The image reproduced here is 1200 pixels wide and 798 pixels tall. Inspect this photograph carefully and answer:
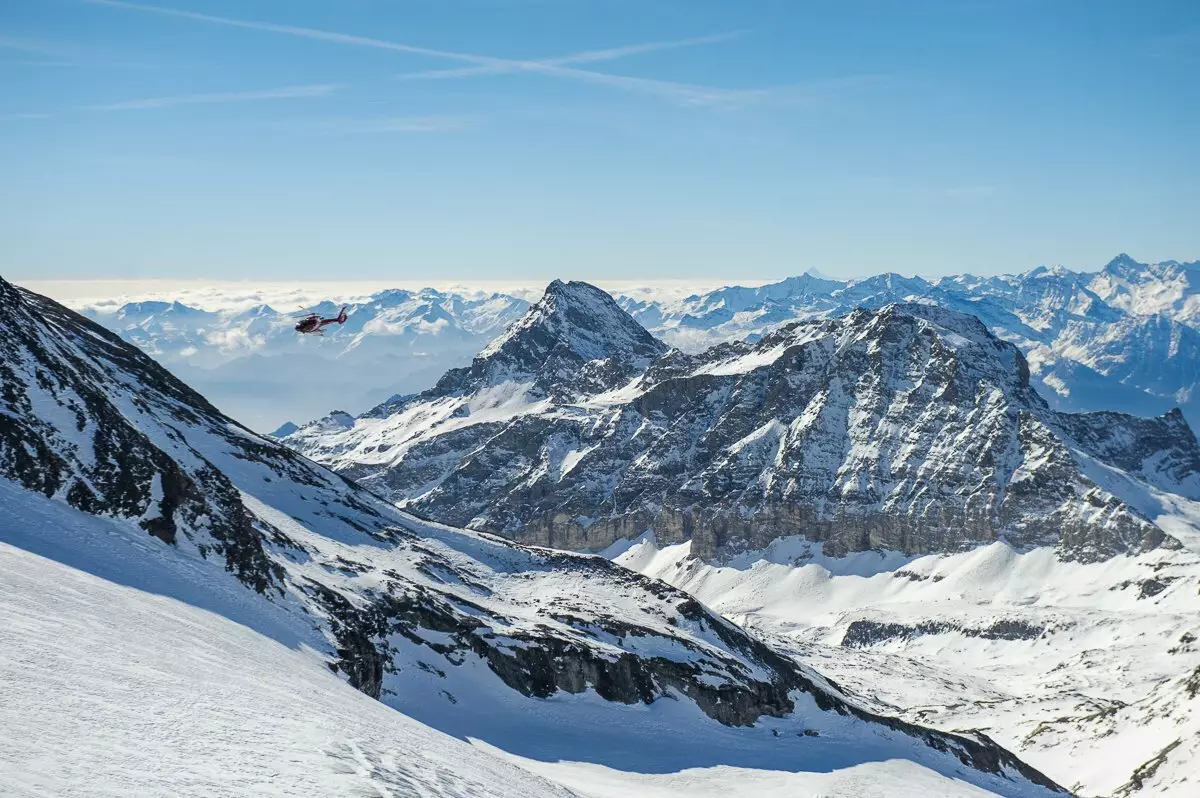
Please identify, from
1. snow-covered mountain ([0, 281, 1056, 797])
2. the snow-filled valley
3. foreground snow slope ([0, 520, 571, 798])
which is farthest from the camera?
the snow-filled valley

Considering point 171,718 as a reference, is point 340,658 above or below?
below

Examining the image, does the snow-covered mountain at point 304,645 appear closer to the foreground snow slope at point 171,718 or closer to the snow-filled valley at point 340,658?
the foreground snow slope at point 171,718

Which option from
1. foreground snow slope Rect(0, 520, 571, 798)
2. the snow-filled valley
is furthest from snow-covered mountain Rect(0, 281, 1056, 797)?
the snow-filled valley

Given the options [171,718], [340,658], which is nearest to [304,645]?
[340,658]

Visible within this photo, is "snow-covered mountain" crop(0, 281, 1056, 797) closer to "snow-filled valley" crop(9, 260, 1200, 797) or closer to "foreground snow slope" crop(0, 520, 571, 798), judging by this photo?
"foreground snow slope" crop(0, 520, 571, 798)

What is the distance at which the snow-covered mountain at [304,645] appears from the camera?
152ft

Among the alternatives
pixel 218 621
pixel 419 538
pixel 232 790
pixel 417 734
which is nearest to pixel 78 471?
pixel 218 621

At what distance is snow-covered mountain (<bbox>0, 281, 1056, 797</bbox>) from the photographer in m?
46.4

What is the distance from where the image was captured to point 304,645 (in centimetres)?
9281

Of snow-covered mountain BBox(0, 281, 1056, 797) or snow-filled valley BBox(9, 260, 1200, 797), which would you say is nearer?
snow-covered mountain BBox(0, 281, 1056, 797)

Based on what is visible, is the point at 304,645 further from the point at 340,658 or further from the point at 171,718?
the point at 171,718

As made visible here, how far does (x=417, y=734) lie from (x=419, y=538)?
108m

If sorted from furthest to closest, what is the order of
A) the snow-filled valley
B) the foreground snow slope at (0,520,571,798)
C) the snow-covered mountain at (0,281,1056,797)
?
the snow-filled valley, the snow-covered mountain at (0,281,1056,797), the foreground snow slope at (0,520,571,798)

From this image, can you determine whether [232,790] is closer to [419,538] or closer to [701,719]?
[701,719]
